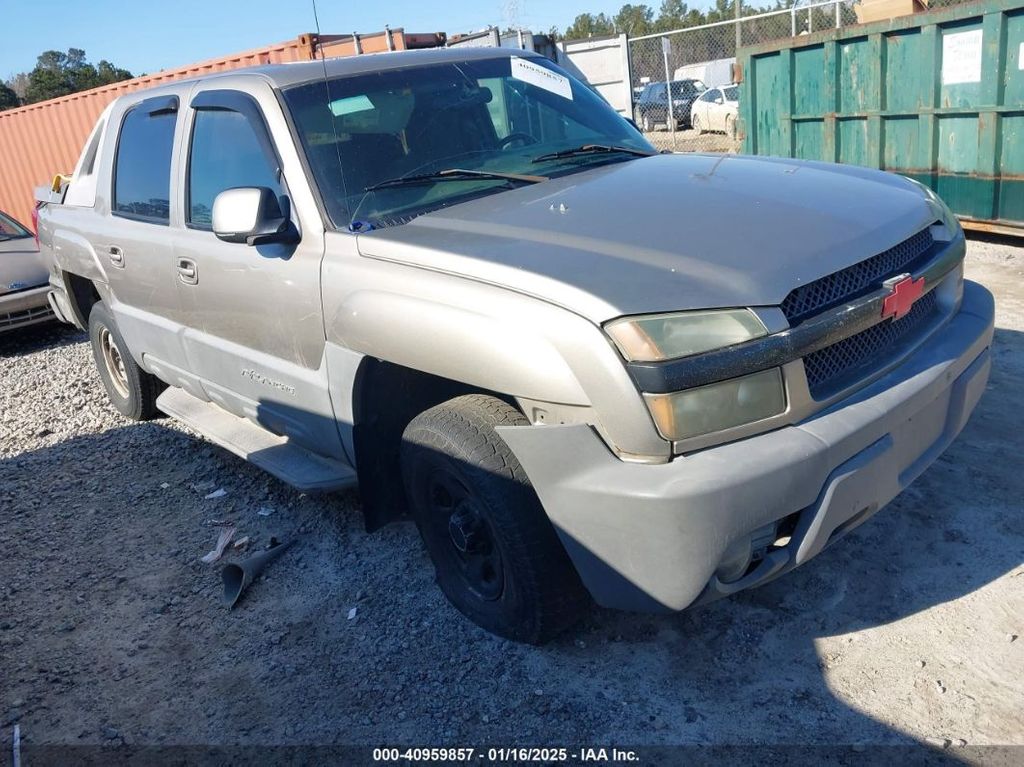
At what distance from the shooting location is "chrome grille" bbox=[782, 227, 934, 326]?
2500mm

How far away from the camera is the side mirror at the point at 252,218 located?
3.20 m

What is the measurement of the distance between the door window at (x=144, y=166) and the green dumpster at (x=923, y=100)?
6029 mm

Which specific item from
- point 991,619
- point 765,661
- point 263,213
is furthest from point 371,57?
point 991,619

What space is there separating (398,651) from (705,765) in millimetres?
1149

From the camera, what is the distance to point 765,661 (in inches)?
111

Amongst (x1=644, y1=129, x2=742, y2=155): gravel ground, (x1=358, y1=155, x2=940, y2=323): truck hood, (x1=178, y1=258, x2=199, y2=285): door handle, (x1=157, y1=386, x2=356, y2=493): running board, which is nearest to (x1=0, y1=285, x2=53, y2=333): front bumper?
(x1=157, y1=386, x2=356, y2=493): running board

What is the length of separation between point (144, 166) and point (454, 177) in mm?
2042

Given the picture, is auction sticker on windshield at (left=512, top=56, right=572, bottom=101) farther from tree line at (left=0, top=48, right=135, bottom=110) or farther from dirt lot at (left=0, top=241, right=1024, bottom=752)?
tree line at (left=0, top=48, right=135, bottom=110)

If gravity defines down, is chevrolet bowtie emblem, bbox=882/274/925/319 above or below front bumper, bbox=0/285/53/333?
above

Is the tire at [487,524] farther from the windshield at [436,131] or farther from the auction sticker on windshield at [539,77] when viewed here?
the auction sticker on windshield at [539,77]

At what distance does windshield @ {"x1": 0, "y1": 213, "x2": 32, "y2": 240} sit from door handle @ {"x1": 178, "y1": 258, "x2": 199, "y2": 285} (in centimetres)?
644

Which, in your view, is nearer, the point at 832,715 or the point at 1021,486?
the point at 832,715

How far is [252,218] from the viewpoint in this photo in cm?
319

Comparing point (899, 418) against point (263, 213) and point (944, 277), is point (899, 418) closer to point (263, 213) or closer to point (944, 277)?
point (944, 277)
